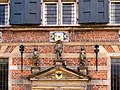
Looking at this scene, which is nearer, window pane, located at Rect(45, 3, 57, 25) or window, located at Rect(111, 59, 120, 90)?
window, located at Rect(111, 59, 120, 90)

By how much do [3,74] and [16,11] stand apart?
7.62 feet

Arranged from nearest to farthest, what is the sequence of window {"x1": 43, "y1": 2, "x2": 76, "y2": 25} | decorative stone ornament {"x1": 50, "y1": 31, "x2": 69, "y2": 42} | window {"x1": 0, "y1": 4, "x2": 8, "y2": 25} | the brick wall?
the brick wall → decorative stone ornament {"x1": 50, "y1": 31, "x2": 69, "y2": 42} → window {"x1": 43, "y1": 2, "x2": 76, "y2": 25} → window {"x1": 0, "y1": 4, "x2": 8, "y2": 25}

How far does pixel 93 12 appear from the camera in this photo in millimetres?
15430

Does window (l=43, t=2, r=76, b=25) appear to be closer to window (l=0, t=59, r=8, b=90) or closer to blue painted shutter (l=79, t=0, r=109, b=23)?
blue painted shutter (l=79, t=0, r=109, b=23)

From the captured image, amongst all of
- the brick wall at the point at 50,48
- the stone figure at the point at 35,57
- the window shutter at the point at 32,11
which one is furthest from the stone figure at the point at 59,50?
the window shutter at the point at 32,11

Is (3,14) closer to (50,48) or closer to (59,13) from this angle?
(59,13)

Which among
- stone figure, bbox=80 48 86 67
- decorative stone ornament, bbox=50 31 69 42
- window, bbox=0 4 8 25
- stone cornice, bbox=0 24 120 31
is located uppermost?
window, bbox=0 4 8 25

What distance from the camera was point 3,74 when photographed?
1559cm

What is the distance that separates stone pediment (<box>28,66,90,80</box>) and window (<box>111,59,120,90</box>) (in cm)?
96

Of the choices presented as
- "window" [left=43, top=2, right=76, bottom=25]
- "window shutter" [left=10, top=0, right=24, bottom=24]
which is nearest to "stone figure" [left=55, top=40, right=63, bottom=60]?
"window" [left=43, top=2, right=76, bottom=25]

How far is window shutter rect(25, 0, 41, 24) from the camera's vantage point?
15484 mm

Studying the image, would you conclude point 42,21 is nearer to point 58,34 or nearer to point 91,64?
point 58,34

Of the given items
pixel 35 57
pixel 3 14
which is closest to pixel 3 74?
pixel 35 57

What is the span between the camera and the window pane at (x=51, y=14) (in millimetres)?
15688
